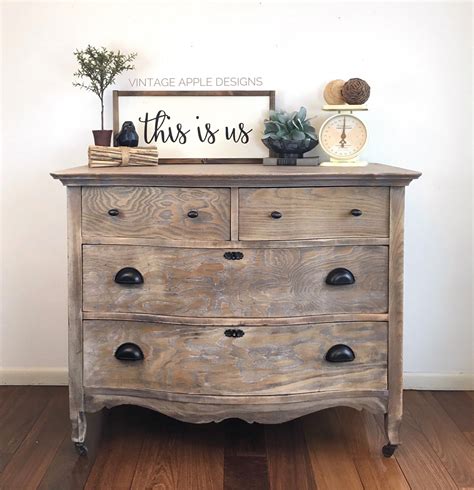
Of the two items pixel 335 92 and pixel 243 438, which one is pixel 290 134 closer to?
pixel 335 92

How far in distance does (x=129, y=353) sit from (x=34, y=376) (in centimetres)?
83

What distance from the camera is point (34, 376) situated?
2.65 metres

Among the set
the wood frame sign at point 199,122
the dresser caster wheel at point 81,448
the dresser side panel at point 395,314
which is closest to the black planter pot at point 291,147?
the wood frame sign at point 199,122

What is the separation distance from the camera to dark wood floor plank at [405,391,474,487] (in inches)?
78.6

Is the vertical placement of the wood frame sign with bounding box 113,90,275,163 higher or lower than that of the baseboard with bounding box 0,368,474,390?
higher

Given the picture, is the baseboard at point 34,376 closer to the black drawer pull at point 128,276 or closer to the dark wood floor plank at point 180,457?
the dark wood floor plank at point 180,457

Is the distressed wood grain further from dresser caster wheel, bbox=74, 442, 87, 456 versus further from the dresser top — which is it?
the dresser top

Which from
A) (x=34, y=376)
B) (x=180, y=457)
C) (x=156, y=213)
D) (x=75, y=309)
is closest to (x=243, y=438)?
(x=180, y=457)

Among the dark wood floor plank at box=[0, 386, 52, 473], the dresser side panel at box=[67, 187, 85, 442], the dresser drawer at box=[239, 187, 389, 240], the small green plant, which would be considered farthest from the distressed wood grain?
the small green plant

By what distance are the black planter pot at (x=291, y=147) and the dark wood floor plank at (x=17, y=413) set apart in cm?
126

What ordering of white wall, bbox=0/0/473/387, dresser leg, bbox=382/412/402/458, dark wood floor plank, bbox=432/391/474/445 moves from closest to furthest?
dresser leg, bbox=382/412/402/458
dark wood floor plank, bbox=432/391/474/445
white wall, bbox=0/0/473/387

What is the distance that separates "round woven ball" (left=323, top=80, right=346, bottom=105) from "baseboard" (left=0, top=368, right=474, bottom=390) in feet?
3.60

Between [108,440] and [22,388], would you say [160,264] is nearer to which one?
[108,440]

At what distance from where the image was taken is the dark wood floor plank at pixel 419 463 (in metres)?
1.92
